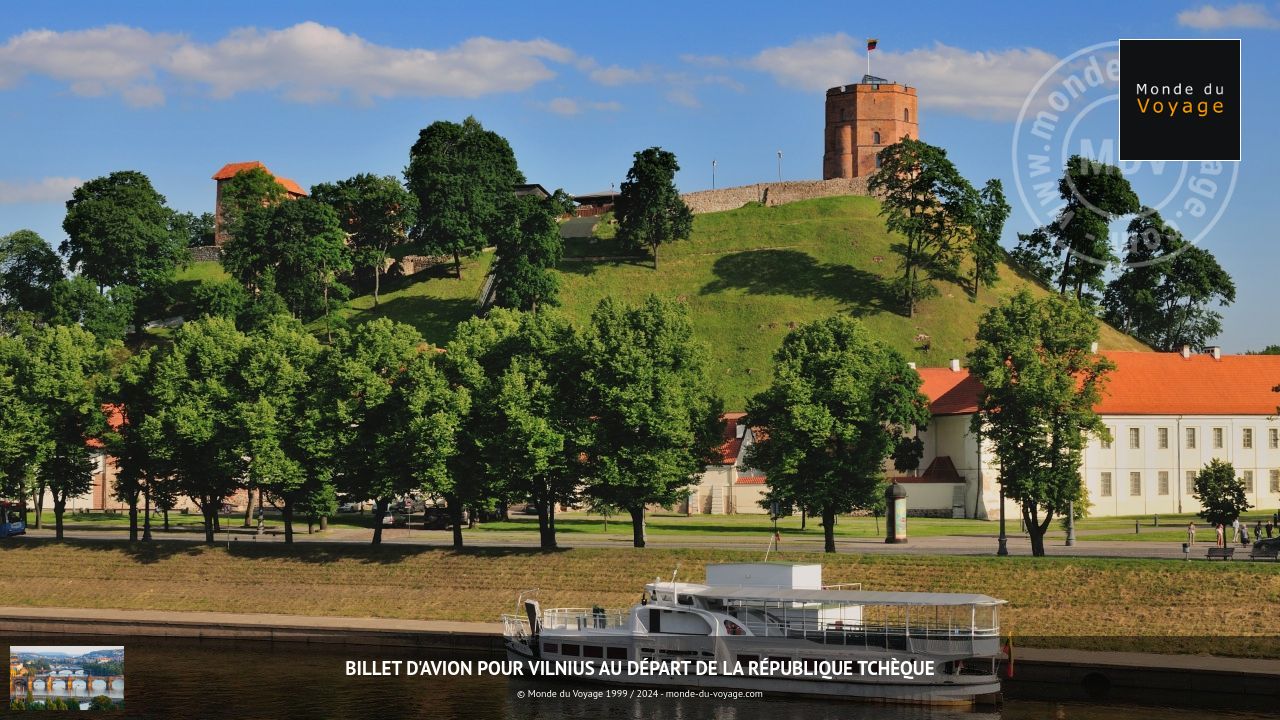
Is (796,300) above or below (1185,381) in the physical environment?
above

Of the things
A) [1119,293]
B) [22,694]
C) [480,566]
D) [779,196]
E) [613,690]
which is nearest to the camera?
[22,694]

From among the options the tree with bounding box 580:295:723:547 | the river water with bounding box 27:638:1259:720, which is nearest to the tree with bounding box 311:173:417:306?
the tree with bounding box 580:295:723:547

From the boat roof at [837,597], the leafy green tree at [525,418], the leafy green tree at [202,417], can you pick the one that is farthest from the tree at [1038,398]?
the leafy green tree at [202,417]

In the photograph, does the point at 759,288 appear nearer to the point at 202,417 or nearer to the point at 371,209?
the point at 371,209

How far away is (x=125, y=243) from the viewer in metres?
144

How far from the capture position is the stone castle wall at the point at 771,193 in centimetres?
17138

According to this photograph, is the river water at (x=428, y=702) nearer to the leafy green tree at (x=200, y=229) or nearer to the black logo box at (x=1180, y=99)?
the black logo box at (x=1180, y=99)

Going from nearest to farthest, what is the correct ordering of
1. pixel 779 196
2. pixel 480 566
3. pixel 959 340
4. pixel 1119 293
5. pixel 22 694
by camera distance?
pixel 22 694 < pixel 480 566 < pixel 959 340 < pixel 1119 293 < pixel 779 196

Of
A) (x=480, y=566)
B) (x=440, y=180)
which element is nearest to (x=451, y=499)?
(x=480, y=566)

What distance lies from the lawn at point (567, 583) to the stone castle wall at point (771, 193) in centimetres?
10918

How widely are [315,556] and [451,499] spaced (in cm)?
756

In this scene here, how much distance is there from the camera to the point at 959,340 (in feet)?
427

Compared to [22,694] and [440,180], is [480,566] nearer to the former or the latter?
[22,694]

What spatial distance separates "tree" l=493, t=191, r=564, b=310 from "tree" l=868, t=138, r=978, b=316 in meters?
33.4
